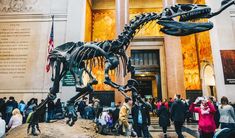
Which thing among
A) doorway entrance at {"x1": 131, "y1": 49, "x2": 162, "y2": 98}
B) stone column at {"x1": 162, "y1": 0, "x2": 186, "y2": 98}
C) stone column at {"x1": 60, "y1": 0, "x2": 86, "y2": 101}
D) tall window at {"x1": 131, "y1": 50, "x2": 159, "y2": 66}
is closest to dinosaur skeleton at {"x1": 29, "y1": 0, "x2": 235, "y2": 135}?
stone column at {"x1": 162, "y1": 0, "x2": 186, "y2": 98}

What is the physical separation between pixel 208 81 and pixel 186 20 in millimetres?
12922

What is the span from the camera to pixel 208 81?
15141mm

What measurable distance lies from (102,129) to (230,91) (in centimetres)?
895

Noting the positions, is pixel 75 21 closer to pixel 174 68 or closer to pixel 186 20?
pixel 174 68

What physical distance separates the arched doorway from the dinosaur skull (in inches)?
482

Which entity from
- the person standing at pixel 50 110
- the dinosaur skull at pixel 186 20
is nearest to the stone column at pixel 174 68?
the person standing at pixel 50 110

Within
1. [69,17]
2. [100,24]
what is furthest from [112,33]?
[69,17]

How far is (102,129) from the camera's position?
21.8ft

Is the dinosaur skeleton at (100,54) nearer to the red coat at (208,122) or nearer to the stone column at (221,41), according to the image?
the red coat at (208,122)

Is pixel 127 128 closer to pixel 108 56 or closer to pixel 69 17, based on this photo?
pixel 108 56

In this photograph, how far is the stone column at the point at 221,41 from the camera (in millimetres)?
11916

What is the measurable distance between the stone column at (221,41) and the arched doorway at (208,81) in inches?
94.2

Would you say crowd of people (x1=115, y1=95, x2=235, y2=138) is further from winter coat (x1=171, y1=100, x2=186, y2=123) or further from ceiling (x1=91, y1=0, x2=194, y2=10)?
ceiling (x1=91, y1=0, x2=194, y2=10)

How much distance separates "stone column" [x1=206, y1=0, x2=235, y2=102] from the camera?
11.9m
